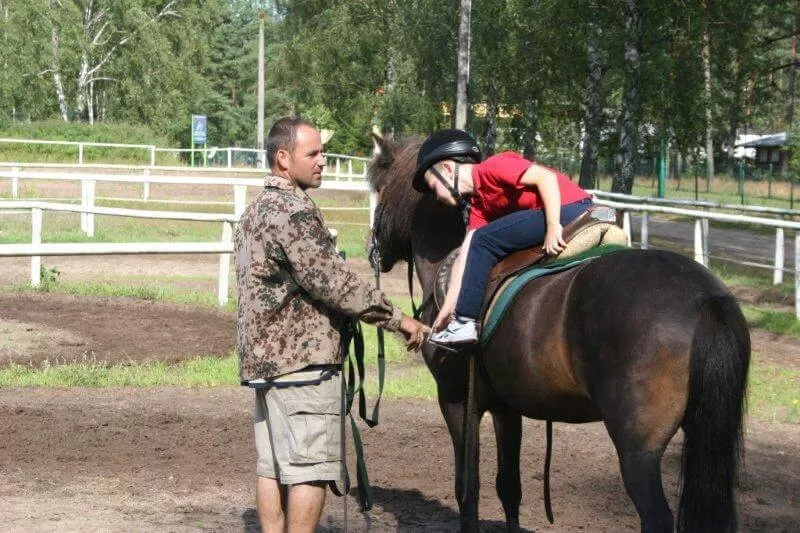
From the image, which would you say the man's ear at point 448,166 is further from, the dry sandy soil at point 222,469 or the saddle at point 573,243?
the dry sandy soil at point 222,469

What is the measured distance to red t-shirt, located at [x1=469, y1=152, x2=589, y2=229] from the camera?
4746 mm

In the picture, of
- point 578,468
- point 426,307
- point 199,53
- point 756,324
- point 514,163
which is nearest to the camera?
point 514,163

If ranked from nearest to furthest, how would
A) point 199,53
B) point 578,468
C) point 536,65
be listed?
1. point 578,468
2. point 536,65
3. point 199,53

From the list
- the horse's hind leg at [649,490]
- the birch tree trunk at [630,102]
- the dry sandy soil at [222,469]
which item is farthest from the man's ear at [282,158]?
the birch tree trunk at [630,102]

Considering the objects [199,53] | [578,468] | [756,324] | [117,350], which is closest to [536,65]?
[756,324]

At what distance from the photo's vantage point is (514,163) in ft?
15.6

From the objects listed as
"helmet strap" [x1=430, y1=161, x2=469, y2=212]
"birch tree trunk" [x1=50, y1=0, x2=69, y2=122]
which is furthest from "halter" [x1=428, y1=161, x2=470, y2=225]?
"birch tree trunk" [x1=50, y1=0, x2=69, y2=122]

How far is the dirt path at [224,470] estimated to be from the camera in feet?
18.7

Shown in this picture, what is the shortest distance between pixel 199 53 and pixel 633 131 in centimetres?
4447

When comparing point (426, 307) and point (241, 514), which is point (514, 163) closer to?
point (426, 307)

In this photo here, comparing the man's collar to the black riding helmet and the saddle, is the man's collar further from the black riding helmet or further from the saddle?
the saddle

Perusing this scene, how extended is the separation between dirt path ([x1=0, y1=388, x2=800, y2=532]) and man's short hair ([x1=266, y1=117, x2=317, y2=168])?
2.18 m

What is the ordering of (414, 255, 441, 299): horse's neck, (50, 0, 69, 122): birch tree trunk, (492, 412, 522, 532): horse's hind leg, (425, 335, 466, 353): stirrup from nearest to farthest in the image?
(425, 335, 466, 353): stirrup
(492, 412, 522, 532): horse's hind leg
(414, 255, 441, 299): horse's neck
(50, 0, 69, 122): birch tree trunk

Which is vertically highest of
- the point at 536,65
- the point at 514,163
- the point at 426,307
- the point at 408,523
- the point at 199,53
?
the point at 199,53
